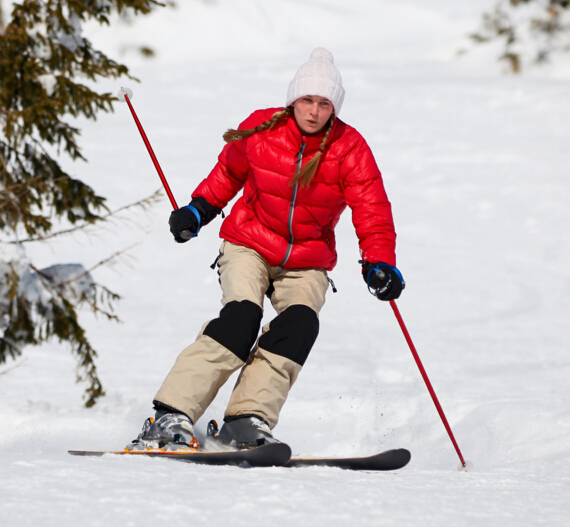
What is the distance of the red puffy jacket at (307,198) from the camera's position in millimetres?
3924

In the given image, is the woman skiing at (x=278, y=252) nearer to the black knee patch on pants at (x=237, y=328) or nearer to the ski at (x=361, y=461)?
the black knee patch on pants at (x=237, y=328)

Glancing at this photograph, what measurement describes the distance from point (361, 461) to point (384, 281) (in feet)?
2.96

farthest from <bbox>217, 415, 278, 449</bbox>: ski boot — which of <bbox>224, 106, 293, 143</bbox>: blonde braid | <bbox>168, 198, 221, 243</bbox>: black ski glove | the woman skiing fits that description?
<bbox>224, 106, 293, 143</bbox>: blonde braid

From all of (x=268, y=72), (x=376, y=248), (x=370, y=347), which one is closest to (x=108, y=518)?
(x=376, y=248)

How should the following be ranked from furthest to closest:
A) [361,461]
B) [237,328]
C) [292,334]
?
[292,334] < [237,328] < [361,461]

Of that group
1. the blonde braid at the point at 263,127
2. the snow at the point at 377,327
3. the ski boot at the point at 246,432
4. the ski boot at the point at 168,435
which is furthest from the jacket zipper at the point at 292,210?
the snow at the point at 377,327

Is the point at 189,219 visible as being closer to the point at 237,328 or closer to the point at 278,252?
the point at 278,252

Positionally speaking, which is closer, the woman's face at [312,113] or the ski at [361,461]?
the ski at [361,461]

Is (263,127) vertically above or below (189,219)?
above

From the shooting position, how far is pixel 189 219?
4160 mm

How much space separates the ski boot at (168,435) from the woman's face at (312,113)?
1600 mm

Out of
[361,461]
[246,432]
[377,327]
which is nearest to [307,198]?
[246,432]

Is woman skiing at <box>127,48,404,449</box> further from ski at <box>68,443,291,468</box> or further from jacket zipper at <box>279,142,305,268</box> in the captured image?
ski at <box>68,443,291,468</box>

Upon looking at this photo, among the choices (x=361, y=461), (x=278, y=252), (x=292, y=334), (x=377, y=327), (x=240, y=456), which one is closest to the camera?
(x=240, y=456)
